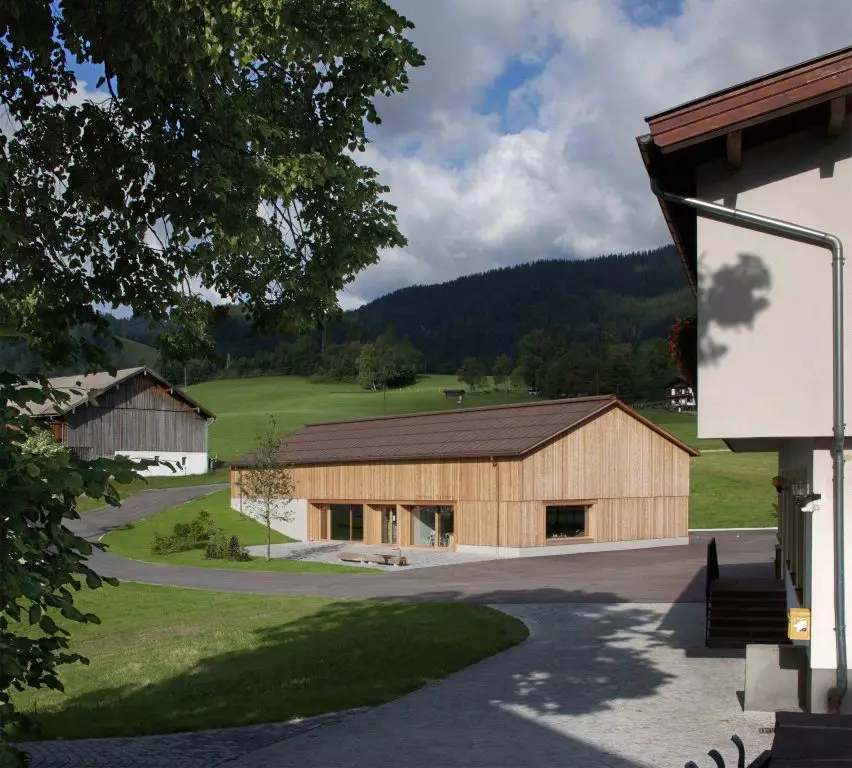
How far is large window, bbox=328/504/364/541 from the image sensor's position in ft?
149

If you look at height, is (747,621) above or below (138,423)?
below

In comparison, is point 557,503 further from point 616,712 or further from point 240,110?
point 240,110

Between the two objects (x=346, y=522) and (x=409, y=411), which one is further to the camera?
(x=409, y=411)

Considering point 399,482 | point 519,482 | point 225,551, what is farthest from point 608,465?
point 225,551

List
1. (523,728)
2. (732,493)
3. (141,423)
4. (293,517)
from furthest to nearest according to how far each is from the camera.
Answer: (141,423) → (732,493) → (293,517) → (523,728)

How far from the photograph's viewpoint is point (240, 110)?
26.9ft

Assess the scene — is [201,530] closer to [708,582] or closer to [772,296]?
[708,582]

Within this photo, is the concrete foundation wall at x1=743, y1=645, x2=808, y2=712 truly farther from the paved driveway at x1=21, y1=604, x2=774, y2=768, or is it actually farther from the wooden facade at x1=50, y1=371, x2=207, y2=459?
the wooden facade at x1=50, y1=371, x2=207, y2=459

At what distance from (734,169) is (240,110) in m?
5.47

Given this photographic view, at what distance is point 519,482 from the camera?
3700 centimetres

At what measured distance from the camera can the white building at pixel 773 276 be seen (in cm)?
1010

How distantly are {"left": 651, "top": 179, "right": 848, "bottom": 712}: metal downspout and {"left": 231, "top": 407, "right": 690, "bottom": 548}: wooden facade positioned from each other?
87.6 ft

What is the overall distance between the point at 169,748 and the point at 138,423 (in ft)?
192

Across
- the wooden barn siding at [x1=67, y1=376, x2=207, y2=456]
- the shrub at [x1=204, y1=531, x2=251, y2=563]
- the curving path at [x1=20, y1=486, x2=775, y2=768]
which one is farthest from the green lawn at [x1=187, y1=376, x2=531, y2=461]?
the curving path at [x1=20, y1=486, x2=775, y2=768]
